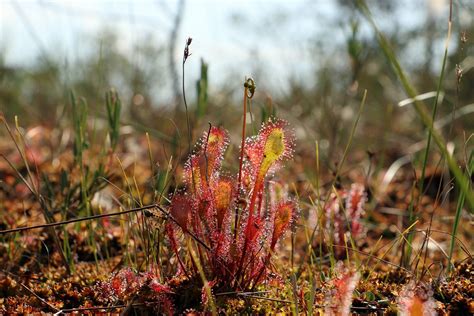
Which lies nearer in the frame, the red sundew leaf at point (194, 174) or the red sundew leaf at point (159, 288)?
the red sundew leaf at point (159, 288)

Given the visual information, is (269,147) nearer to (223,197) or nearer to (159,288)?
(223,197)

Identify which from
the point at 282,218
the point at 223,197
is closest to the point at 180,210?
the point at 223,197

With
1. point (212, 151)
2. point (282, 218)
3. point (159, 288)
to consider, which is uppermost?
point (212, 151)

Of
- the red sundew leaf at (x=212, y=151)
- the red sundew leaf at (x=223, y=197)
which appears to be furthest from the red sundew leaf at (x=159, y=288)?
the red sundew leaf at (x=212, y=151)

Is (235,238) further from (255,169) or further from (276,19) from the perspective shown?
(276,19)

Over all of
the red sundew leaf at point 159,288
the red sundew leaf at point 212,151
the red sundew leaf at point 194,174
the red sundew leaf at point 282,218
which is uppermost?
the red sundew leaf at point 212,151

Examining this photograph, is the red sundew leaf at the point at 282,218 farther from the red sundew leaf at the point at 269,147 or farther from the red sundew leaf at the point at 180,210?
the red sundew leaf at the point at 180,210

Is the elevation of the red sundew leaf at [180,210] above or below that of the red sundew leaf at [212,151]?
below

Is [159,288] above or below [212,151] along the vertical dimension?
below

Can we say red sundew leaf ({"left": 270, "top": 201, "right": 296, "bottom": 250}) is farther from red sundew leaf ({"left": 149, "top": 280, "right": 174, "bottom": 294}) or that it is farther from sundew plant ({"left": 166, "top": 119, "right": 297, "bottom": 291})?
red sundew leaf ({"left": 149, "top": 280, "right": 174, "bottom": 294})
